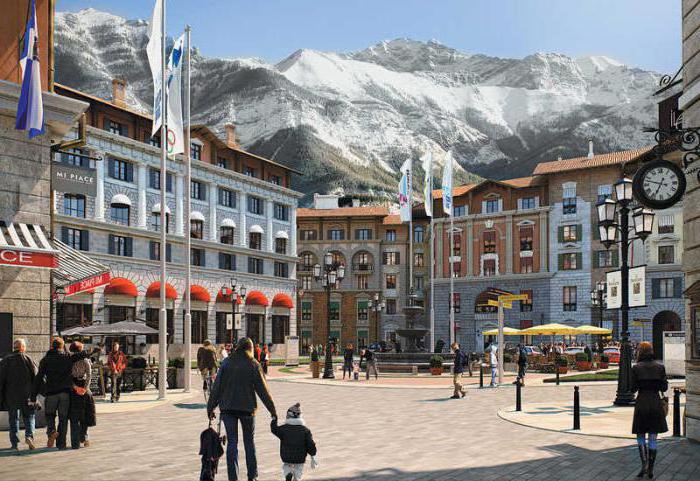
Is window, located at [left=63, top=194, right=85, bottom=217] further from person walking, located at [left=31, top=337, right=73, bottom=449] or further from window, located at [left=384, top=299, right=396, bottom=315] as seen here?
window, located at [left=384, top=299, right=396, bottom=315]

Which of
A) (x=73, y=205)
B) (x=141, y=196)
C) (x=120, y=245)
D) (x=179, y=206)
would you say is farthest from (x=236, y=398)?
(x=179, y=206)

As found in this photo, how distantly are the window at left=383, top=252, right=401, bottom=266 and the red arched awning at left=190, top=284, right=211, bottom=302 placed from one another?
34018 millimetres

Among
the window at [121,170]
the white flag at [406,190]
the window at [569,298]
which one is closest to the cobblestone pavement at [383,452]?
the white flag at [406,190]

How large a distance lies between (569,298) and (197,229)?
3637 centimetres

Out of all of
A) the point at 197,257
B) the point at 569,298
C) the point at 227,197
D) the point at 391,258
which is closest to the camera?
the point at 197,257

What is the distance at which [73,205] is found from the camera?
1922 inches

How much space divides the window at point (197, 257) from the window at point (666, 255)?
133ft

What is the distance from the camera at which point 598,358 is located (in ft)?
144

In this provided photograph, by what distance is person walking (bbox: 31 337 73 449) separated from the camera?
12852 mm

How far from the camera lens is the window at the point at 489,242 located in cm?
7738

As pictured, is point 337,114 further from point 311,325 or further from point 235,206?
point 235,206

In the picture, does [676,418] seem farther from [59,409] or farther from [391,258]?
[391,258]

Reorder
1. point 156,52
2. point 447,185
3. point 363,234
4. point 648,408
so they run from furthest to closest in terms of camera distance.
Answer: point 363,234
point 447,185
point 156,52
point 648,408

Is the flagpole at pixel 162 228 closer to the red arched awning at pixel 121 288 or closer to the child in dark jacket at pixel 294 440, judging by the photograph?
the child in dark jacket at pixel 294 440
